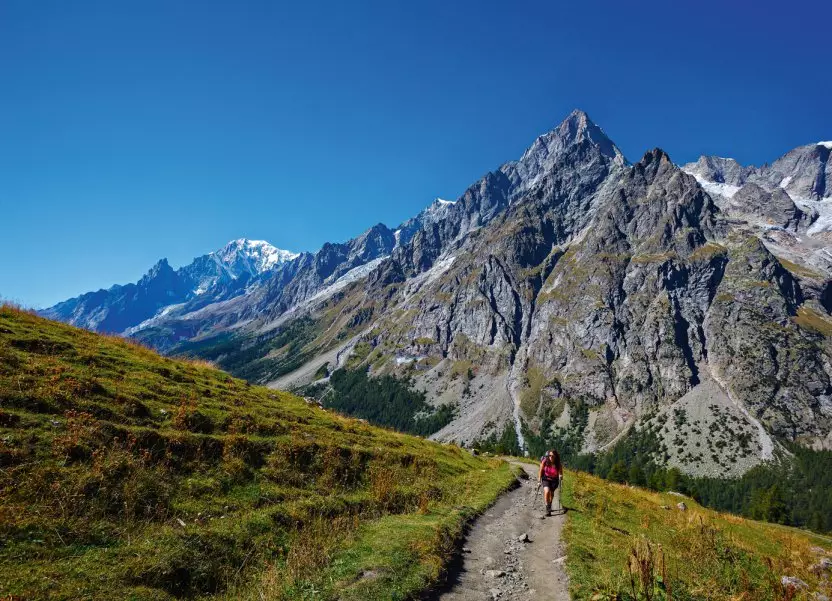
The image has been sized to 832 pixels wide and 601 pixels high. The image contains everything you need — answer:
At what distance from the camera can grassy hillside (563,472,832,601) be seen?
424 inches

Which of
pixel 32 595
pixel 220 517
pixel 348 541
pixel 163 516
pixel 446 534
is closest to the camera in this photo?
pixel 32 595

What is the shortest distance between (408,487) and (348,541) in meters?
8.21

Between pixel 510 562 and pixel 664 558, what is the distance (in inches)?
202

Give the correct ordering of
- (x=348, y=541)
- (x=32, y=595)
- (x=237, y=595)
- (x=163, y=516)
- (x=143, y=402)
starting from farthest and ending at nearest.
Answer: (x=143, y=402), (x=348, y=541), (x=163, y=516), (x=237, y=595), (x=32, y=595)

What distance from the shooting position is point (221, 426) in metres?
19.3

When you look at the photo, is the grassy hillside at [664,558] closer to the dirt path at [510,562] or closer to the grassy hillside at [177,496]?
the dirt path at [510,562]

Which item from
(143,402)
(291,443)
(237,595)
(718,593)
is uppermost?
(143,402)

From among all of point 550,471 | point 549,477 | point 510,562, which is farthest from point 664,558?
point 549,477

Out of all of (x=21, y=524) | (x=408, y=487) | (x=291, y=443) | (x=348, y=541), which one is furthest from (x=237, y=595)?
(x=408, y=487)

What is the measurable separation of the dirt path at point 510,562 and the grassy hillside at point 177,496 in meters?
0.89

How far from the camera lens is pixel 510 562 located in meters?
15.2

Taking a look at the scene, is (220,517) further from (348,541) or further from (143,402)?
(143,402)

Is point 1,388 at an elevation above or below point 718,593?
above

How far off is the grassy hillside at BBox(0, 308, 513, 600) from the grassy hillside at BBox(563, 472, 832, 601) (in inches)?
203
